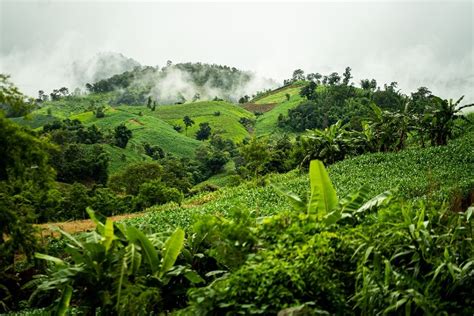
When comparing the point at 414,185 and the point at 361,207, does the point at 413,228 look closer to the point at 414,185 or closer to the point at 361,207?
the point at 361,207

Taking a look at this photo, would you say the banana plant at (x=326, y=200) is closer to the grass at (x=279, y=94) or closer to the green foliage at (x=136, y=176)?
the green foliage at (x=136, y=176)

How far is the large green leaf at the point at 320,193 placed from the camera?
298 inches

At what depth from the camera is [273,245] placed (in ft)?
19.8

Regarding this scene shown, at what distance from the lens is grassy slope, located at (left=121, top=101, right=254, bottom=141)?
97.6 m

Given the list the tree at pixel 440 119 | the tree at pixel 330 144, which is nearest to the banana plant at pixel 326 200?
the tree at pixel 440 119

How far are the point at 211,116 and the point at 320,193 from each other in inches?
4085

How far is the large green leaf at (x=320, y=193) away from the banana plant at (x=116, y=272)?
89.3 inches

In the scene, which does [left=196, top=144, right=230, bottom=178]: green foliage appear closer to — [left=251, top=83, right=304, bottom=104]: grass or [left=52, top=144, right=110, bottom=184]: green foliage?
[left=52, top=144, right=110, bottom=184]: green foliage

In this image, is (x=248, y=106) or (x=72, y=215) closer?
(x=72, y=215)

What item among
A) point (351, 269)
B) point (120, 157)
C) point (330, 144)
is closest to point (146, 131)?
point (120, 157)

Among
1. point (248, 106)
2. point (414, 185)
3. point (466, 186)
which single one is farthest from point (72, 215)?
point (248, 106)

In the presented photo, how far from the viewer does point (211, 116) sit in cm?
11056

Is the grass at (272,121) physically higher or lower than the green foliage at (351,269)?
higher

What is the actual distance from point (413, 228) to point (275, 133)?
272 ft
